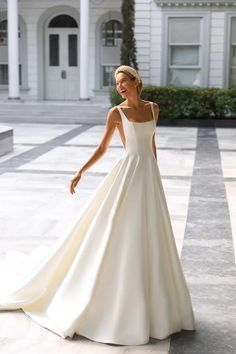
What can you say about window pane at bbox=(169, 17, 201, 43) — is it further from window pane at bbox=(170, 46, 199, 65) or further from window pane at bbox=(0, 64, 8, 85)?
window pane at bbox=(0, 64, 8, 85)

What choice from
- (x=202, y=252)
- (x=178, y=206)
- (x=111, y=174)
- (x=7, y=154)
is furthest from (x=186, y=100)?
(x=111, y=174)

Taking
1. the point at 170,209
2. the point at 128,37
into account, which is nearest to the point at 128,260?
the point at 170,209

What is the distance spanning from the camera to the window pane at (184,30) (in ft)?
61.8

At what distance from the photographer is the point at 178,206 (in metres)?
7.43

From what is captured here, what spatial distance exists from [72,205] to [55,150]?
4960 millimetres

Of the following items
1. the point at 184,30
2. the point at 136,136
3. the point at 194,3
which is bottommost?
the point at 136,136

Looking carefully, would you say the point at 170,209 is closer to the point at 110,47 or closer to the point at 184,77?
the point at 184,77

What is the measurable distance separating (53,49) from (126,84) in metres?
19.2

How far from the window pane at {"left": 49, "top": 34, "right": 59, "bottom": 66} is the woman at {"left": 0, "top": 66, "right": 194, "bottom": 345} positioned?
18990 mm

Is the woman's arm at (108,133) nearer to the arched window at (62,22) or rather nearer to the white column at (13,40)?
the white column at (13,40)

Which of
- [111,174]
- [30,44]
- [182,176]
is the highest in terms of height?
[30,44]

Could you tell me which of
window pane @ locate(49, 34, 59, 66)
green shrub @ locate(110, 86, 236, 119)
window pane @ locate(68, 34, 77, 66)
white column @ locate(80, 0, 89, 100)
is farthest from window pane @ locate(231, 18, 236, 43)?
window pane @ locate(49, 34, 59, 66)

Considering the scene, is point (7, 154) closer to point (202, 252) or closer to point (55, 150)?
point (55, 150)

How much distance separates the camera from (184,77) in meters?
19.3
